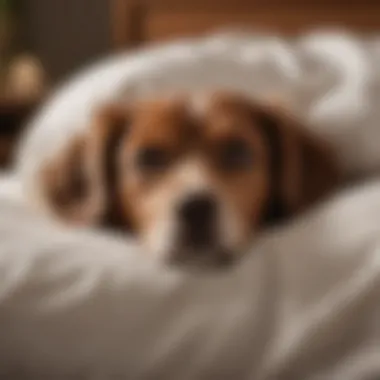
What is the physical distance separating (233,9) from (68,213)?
4.35 feet

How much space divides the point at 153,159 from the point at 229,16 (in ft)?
4.18

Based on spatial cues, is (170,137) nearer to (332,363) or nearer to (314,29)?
(332,363)

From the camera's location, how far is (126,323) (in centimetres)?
82

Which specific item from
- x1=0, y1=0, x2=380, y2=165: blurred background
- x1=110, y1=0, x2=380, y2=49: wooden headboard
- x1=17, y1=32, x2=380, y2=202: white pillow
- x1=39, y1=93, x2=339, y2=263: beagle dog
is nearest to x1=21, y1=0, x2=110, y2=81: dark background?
x1=0, y1=0, x2=380, y2=165: blurred background

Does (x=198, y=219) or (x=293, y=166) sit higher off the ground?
(x=293, y=166)

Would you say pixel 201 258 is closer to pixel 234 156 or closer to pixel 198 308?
pixel 198 308

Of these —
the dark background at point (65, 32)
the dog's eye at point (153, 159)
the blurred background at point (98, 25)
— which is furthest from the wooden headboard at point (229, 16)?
the dog's eye at point (153, 159)

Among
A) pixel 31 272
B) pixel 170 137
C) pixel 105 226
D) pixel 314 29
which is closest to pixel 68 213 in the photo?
pixel 105 226

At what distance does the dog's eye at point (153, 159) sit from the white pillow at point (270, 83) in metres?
0.19

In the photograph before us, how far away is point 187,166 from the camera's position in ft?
3.66

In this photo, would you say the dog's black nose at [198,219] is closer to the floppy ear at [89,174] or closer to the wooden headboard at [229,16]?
the floppy ear at [89,174]

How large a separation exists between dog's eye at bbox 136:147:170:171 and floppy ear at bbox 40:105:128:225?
6 cm

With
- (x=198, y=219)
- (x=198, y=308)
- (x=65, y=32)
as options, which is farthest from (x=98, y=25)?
(x=198, y=308)

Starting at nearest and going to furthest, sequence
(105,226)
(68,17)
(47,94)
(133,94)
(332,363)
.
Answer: (332,363) < (105,226) < (133,94) < (47,94) < (68,17)
